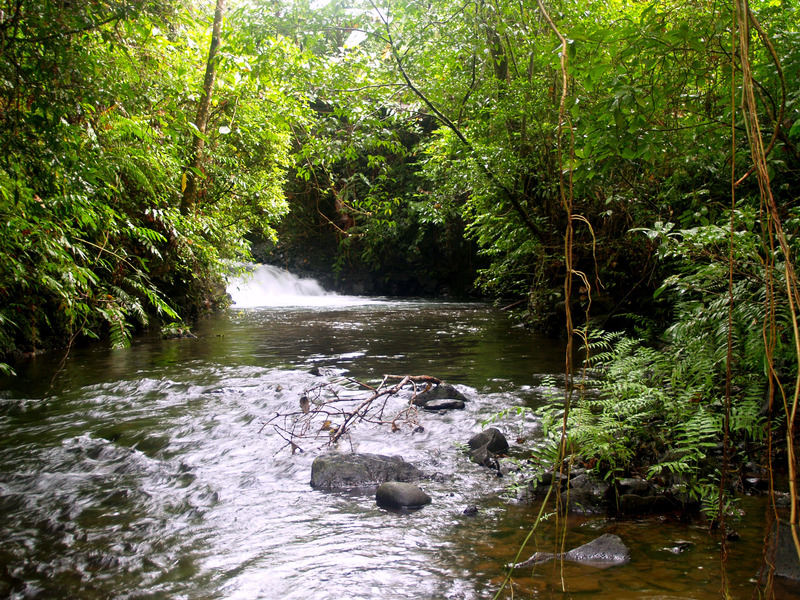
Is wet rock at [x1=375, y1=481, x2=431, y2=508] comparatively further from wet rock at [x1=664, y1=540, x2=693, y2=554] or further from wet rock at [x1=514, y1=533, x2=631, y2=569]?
wet rock at [x1=664, y1=540, x2=693, y2=554]

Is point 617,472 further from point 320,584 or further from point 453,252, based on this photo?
point 453,252

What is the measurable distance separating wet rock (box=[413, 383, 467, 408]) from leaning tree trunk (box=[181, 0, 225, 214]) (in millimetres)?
6464

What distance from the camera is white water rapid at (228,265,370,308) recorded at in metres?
21.5

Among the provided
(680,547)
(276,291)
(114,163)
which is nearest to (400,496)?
(680,547)

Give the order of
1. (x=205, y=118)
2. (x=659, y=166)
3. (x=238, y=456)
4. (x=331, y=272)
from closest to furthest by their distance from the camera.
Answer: (x=238, y=456)
(x=659, y=166)
(x=205, y=118)
(x=331, y=272)

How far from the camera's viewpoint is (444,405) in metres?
5.88

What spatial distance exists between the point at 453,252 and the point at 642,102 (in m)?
19.5

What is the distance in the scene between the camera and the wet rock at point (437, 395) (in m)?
6.08

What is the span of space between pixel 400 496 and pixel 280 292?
855 inches

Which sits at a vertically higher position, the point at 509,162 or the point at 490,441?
the point at 509,162

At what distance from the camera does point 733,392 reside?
467cm

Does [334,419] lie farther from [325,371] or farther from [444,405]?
[325,371]

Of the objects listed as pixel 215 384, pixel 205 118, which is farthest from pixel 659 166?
pixel 205 118

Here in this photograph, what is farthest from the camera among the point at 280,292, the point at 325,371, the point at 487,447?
the point at 280,292
